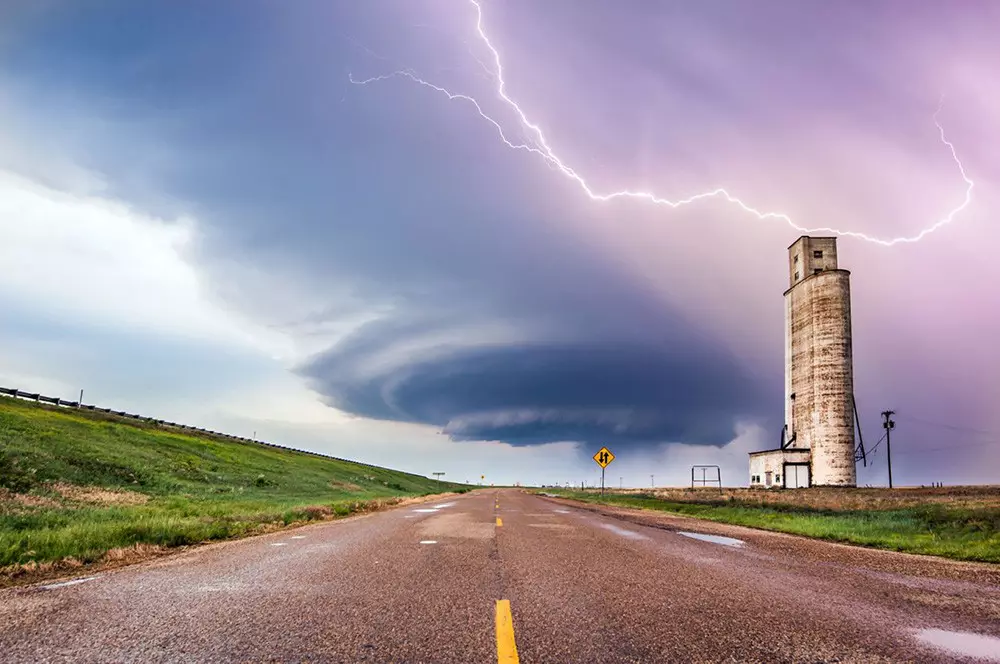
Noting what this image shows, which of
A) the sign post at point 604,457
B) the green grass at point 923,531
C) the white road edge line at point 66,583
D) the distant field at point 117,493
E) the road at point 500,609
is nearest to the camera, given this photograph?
the road at point 500,609

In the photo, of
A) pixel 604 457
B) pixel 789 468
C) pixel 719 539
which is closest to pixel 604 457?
pixel 604 457

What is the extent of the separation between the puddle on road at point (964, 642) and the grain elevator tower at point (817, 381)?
162 ft

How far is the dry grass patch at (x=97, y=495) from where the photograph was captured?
20.9 m

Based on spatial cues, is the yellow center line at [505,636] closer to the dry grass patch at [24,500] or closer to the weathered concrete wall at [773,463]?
the dry grass patch at [24,500]

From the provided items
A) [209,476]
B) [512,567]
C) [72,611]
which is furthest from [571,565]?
[209,476]

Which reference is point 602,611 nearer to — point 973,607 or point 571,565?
point 571,565

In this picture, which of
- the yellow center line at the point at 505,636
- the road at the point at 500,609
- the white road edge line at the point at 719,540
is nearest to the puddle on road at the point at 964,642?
the road at the point at 500,609

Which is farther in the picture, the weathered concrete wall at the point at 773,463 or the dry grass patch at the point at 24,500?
the weathered concrete wall at the point at 773,463

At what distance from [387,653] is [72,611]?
341 cm

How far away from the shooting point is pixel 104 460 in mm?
31453

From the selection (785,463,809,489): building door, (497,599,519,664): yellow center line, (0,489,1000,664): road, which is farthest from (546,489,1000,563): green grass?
(785,463,809,489): building door

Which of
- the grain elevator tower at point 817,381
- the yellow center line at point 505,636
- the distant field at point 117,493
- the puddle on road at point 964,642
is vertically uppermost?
the grain elevator tower at point 817,381

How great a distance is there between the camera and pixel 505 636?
15.0 feet

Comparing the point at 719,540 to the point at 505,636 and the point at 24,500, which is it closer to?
the point at 505,636
